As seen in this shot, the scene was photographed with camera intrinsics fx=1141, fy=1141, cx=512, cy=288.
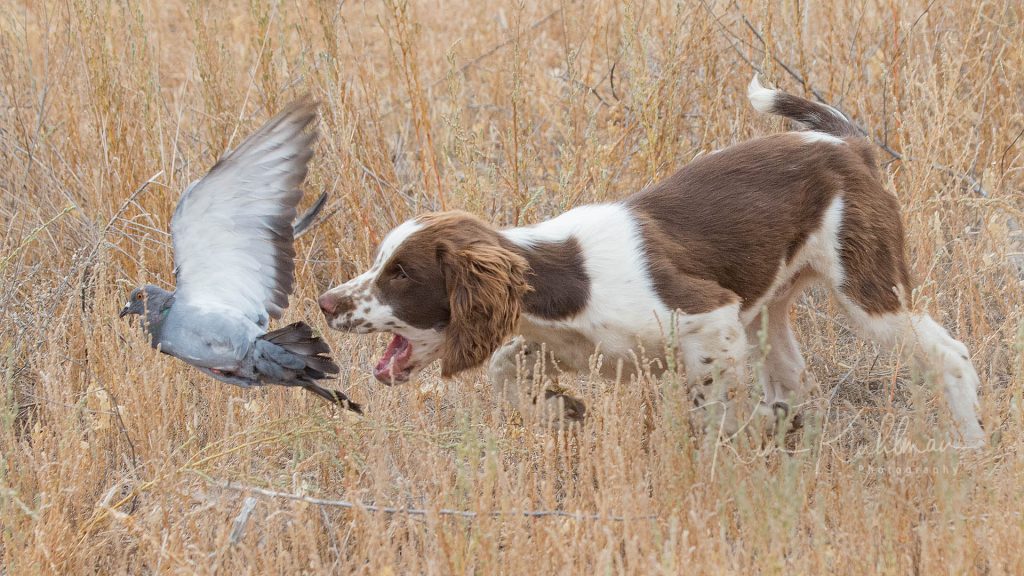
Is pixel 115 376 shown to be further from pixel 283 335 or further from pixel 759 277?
pixel 759 277

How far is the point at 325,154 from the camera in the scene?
555 centimetres

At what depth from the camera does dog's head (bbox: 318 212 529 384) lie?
343 centimetres

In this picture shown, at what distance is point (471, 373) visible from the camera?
4.40 meters

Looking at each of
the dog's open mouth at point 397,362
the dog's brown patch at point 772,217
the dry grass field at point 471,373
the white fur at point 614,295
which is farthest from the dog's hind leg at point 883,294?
the dog's open mouth at point 397,362

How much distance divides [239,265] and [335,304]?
68 cm

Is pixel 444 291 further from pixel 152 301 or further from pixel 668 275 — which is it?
pixel 152 301

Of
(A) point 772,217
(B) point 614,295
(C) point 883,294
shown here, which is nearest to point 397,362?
(B) point 614,295

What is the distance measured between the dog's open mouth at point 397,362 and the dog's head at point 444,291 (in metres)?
0.03

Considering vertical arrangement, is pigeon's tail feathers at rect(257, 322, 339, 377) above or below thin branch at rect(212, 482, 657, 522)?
above

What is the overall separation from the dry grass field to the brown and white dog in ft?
0.68

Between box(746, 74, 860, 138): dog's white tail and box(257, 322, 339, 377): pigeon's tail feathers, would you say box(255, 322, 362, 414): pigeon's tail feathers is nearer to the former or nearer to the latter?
box(257, 322, 339, 377): pigeon's tail feathers

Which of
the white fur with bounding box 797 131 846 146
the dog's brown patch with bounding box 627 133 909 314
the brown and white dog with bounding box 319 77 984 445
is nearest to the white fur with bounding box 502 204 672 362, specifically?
the brown and white dog with bounding box 319 77 984 445

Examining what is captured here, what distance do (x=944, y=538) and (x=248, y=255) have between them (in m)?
2.48

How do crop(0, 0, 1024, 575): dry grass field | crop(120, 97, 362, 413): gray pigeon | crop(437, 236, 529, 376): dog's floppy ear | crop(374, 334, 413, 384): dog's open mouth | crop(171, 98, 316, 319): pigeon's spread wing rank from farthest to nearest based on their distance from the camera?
1. crop(171, 98, 316, 319): pigeon's spread wing
2. crop(120, 97, 362, 413): gray pigeon
3. crop(374, 334, 413, 384): dog's open mouth
4. crop(437, 236, 529, 376): dog's floppy ear
5. crop(0, 0, 1024, 575): dry grass field
